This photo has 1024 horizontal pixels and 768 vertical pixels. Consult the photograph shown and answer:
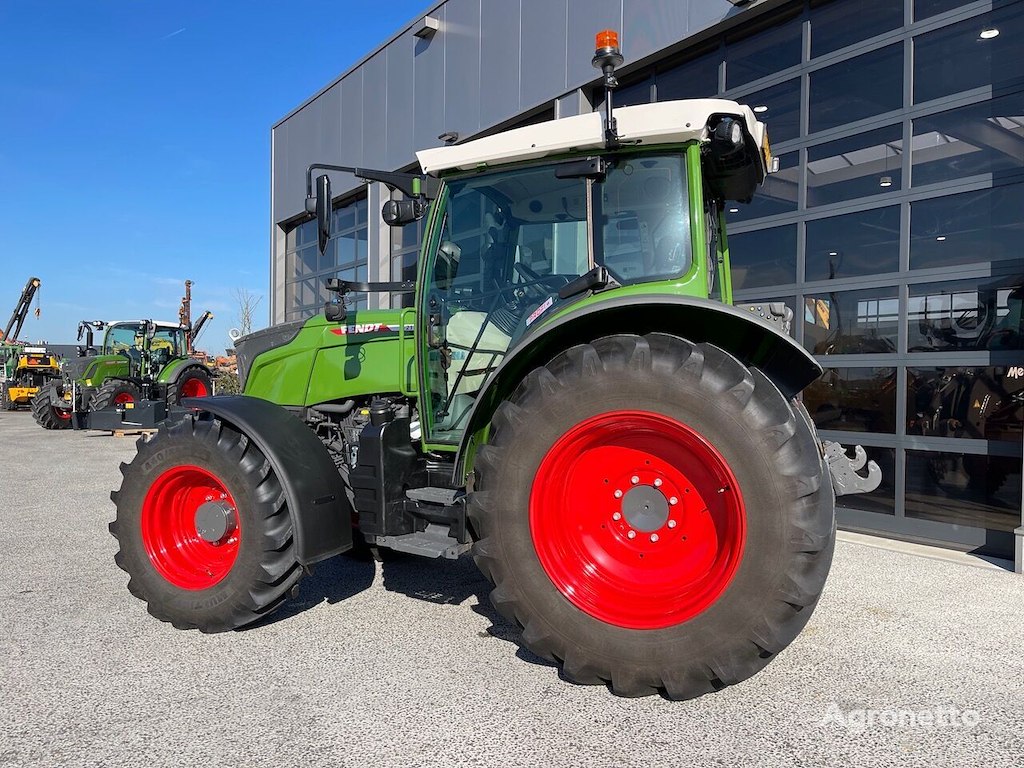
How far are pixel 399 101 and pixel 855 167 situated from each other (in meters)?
7.17

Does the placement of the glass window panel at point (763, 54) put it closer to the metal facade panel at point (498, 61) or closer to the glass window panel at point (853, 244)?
the glass window panel at point (853, 244)

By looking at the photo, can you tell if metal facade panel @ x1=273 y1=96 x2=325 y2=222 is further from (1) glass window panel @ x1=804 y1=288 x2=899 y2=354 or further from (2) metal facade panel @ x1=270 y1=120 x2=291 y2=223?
(1) glass window panel @ x1=804 y1=288 x2=899 y2=354

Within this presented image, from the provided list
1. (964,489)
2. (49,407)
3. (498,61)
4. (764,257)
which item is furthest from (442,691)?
(49,407)

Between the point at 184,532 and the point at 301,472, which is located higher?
the point at 301,472

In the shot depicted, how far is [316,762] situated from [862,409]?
4.94 metres

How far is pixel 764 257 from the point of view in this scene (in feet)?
20.4

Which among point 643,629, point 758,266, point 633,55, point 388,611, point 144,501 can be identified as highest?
point 633,55

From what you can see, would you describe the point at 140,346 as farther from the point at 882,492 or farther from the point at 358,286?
the point at 882,492

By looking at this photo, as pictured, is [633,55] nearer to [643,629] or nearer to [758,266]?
[758,266]

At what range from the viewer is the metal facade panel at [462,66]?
29.4ft

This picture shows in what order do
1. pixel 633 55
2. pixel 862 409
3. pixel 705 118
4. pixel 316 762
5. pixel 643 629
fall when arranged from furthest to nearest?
pixel 633 55, pixel 862 409, pixel 705 118, pixel 643 629, pixel 316 762

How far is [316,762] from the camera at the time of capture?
210 cm

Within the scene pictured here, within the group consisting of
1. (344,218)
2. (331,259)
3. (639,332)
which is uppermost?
(344,218)

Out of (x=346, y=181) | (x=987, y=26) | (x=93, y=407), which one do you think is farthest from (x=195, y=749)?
(x=93, y=407)
